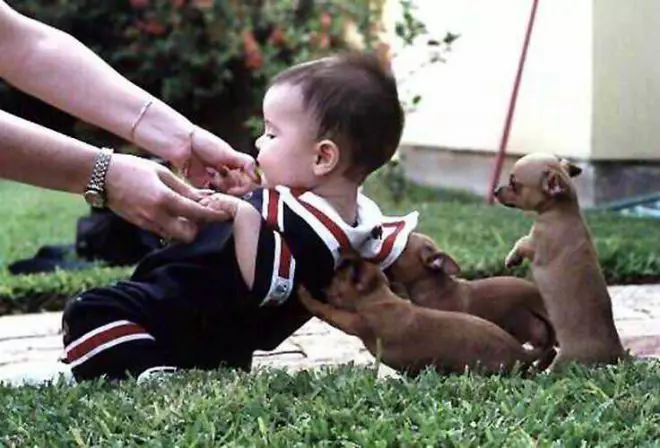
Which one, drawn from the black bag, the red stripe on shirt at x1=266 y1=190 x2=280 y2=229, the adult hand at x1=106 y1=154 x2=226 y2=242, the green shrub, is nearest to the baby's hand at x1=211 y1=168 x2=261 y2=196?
the adult hand at x1=106 y1=154 x2=226 y2=242

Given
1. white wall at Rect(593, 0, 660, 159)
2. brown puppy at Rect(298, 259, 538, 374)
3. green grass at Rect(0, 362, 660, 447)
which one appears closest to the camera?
green grass at Rect(0, 362, 660, 447)

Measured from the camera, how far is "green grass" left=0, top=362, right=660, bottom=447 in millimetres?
1849

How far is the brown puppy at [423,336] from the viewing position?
2.40 m

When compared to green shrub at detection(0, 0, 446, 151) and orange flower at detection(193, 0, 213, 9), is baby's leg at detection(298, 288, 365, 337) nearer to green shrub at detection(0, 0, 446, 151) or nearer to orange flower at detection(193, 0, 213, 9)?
green shrub at detection(0, 0, 446, 151)

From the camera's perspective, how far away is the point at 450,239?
520cm

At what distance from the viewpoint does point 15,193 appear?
9.77 metres

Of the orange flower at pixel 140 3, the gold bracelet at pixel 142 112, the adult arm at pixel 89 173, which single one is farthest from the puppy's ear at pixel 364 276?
the orange flower at pixel 140 3

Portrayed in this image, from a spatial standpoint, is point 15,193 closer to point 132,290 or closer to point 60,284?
point 60,284

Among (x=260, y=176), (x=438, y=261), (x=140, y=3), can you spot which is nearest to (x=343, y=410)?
(x=438, y=261)

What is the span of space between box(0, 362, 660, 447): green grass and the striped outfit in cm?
30

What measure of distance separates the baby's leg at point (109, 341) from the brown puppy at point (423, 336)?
0.44 meters

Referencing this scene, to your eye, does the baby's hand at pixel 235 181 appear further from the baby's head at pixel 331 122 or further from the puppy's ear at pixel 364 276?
the puppy's ear at pixel 364 276

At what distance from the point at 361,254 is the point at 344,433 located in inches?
30.0

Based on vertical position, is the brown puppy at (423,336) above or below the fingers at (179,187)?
below
